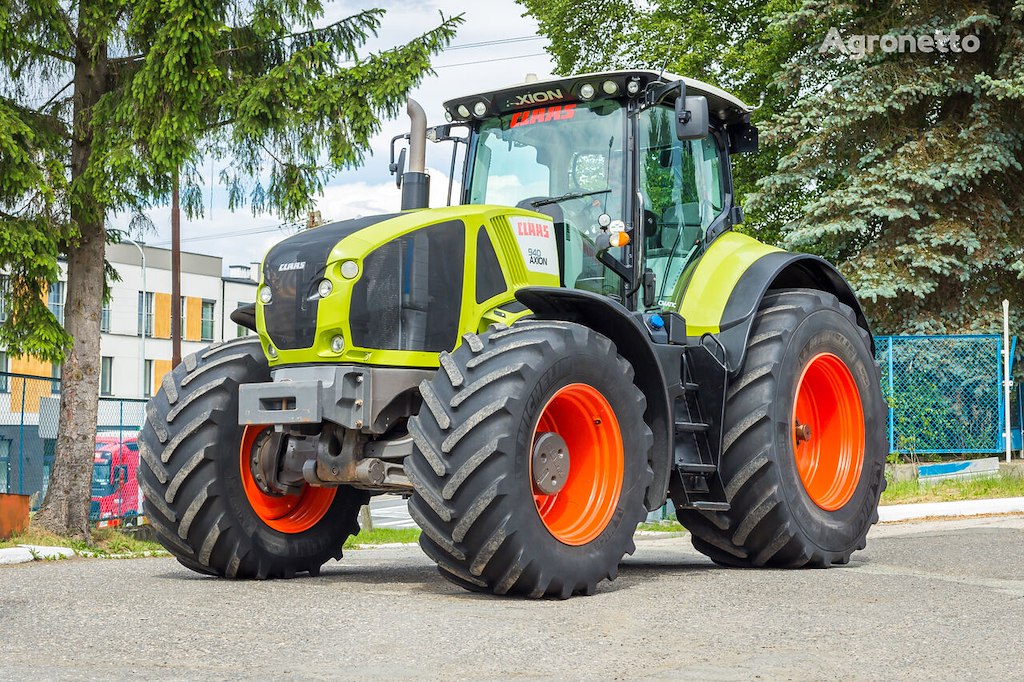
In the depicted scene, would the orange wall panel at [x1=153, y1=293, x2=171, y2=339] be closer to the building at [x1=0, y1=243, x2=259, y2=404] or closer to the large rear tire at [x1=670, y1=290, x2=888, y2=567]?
the building at [x1=0, y1=243, x2=259, y2=404]

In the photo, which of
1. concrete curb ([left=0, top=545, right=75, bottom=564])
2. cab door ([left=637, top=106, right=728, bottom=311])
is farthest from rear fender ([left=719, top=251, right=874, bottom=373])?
concrete curb ([left=0, top=545, right=75, bottom=564])

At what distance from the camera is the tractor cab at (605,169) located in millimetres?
8141

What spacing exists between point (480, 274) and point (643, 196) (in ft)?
4.57

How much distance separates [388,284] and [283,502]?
179 centimetres

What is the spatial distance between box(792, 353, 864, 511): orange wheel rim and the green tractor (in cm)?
2

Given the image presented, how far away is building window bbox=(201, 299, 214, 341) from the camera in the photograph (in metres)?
62.3

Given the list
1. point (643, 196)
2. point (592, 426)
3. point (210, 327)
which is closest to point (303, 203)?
point (643, 196)

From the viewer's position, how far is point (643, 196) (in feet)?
27.0

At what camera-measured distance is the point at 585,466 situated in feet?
23.7

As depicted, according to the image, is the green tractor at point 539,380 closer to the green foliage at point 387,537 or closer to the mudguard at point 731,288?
the mudguard at point 731,288

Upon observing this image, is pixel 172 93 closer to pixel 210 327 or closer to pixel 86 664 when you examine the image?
pixel 86 664

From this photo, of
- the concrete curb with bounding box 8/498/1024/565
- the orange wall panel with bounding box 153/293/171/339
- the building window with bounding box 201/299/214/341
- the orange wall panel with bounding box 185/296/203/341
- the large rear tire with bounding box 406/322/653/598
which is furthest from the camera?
the building window with bounding box 201/299/214/341

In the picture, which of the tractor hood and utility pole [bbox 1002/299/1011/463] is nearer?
the tractor hood

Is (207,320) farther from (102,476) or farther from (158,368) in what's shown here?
(102,476)
